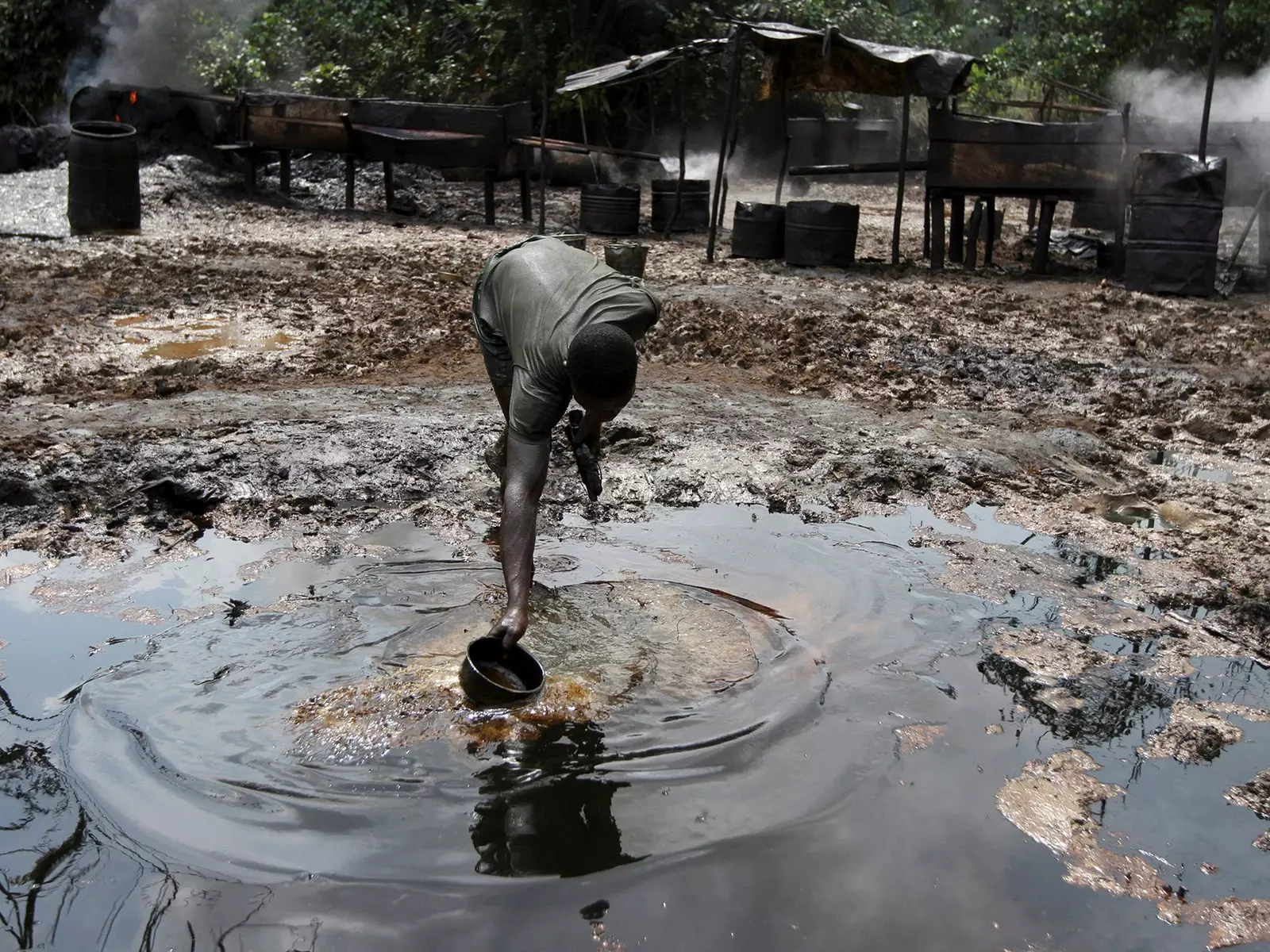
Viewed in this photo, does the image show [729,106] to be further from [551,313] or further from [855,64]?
[551,313]

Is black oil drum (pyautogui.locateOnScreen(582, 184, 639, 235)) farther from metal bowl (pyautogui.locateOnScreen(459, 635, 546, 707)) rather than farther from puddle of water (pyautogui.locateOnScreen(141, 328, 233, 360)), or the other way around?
metal bowl (pyautogui.locateOnScreen(459, 635, 546, 707))

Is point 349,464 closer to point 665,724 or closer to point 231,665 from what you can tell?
point 231,665

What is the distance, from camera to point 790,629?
13.5ft

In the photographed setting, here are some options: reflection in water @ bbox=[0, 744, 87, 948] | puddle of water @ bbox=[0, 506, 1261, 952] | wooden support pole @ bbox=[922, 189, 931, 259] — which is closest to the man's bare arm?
puddle of water @ bbox=[0, 506, 1261, 952]

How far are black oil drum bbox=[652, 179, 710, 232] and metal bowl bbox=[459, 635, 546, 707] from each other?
1087 centimetres

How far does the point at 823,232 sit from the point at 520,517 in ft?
28.1

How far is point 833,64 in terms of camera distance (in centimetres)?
1186

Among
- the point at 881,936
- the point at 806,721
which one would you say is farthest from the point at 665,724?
the point at 881,936

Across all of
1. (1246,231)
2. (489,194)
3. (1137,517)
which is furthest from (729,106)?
(1137,517)

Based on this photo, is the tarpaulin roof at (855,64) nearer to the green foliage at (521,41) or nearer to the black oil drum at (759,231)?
the black oil drum at (759,231)

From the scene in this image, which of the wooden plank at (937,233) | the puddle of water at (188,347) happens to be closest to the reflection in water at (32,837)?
the puddle of water at (188,347)

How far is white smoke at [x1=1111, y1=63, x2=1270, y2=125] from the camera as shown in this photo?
1595cm

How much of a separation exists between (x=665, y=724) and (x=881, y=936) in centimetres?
99

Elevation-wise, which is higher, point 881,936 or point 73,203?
point 73,203
